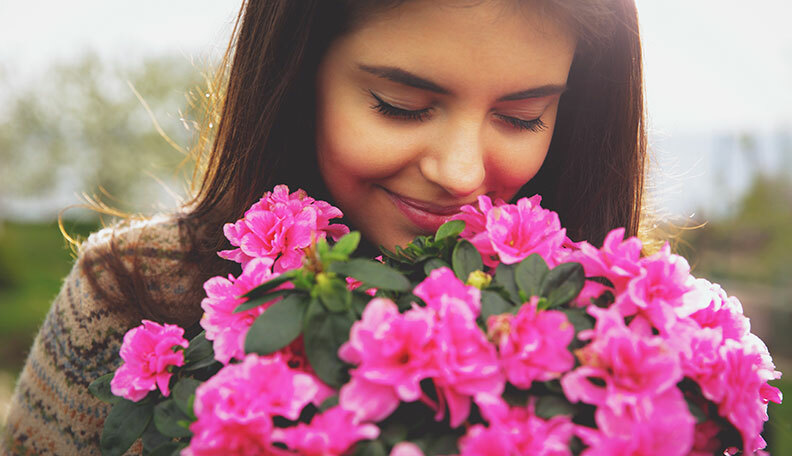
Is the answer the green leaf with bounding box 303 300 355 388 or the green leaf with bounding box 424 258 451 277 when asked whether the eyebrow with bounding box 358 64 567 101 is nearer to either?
the green leaf with bounding box 424 258 451 277

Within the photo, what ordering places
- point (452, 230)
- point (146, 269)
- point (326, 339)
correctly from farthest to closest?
point (146, 269) → point (452, 230) → point (326, 339)

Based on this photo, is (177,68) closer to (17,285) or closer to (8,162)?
(8,162)

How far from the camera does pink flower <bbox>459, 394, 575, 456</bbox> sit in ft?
2.76

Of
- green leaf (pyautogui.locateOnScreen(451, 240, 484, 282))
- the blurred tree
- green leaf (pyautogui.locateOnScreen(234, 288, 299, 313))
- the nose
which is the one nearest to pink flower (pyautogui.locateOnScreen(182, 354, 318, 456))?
green leaf (pyautogui.locateOnScreen(234, 288, 299, 313))

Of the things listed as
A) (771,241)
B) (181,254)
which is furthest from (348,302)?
(771,241)

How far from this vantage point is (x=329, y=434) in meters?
0.86

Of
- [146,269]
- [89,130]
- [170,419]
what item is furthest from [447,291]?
[89,130]

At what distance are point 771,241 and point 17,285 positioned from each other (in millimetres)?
13982

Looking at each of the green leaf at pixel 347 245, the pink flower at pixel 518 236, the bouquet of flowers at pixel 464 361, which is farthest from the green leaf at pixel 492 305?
the green leaf at pixel 347 245

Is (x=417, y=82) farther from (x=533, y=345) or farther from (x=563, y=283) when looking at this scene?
(x=533, y=345)

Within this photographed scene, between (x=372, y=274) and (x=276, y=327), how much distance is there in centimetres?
16

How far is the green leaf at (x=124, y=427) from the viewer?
44.0 inches

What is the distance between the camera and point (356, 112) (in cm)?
162

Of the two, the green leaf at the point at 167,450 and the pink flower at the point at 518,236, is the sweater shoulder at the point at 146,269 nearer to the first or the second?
the green leaf at the point at 167,450
